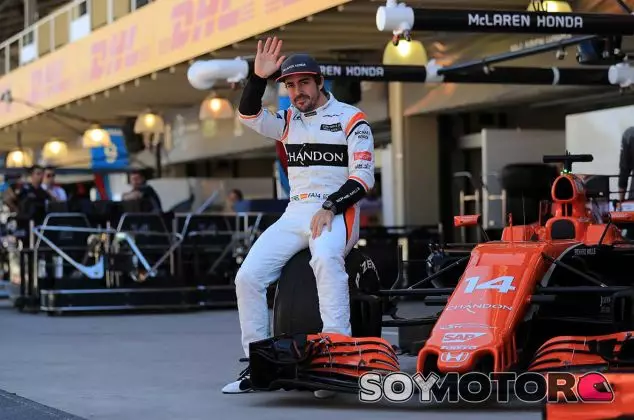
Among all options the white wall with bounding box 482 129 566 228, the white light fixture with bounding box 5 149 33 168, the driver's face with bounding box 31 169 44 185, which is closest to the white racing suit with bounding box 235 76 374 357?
the white wall with bounding box 482 129 566 228

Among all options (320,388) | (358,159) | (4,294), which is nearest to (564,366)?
(320,388)

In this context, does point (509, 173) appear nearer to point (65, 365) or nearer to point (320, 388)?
point (65, 365)

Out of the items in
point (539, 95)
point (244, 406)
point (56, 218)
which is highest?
point (539, 95)

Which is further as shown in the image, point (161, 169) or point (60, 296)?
point (161, 169)

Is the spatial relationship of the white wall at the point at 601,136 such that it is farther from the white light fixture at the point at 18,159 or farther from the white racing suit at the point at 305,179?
the white light fixture at the point at 18,159

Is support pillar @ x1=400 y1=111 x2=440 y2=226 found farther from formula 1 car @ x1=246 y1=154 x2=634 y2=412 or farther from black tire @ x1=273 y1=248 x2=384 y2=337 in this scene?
black tire @ x1=273 y1=248 x2=384 y2=337

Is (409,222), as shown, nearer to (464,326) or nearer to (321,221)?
(321,221)

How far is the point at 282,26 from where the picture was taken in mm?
14570

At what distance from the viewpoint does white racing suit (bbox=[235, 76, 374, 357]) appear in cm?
734

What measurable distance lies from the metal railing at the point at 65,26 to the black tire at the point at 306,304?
13735 mm

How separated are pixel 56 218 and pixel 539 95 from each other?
19.8 ft

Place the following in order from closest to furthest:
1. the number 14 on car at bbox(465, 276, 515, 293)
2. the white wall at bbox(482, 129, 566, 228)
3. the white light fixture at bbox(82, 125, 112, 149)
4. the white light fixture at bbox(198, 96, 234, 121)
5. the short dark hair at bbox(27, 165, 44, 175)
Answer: the number 14 on car at bbox(465, 276, 515, 293), the white wall at bbox(482, 129, 566, 228), the short dark hair at bbox(27, 165, 44, 175), the white light fixture at bbox(198, 96, 234, 121), the white light fixture at bbox(82, 125, 112, 149)

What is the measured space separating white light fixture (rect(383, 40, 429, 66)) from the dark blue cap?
7.27 metres

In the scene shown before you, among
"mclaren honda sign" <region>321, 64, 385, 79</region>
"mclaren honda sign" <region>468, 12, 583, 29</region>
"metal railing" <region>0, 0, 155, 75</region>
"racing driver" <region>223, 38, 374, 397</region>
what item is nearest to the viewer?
"racing driver" <region>223, 38, 374, 397</region>
